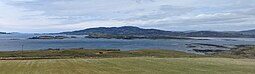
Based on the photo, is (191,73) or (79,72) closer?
(191,73)

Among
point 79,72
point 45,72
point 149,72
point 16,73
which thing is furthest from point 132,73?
point 16,73

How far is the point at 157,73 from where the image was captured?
106 feet

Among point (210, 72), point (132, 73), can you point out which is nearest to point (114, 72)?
point (132, 73)

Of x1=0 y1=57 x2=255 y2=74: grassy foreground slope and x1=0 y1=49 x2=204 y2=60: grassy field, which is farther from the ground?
x1=0 y1=57 x2=255 y2=74: grassy foreground slope

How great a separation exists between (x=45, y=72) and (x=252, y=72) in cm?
1899

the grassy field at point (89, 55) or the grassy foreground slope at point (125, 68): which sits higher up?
the grassy foreground slope at point (125, 68)

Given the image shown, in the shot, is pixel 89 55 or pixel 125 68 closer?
pixel 125 68

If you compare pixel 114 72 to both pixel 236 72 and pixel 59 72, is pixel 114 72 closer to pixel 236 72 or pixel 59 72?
pixel 59 72

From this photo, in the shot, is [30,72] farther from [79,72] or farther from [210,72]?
[210,72]

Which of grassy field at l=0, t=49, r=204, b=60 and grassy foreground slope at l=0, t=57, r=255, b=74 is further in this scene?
grassy field at l=0, t=49, r=204, b=60

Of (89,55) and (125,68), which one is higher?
(125,68)

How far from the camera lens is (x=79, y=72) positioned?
34250 millimetres

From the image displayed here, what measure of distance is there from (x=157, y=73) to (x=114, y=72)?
4128 millimetres

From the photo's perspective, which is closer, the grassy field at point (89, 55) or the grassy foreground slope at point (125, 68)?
the grassy foreground slope at point (125, 68)
